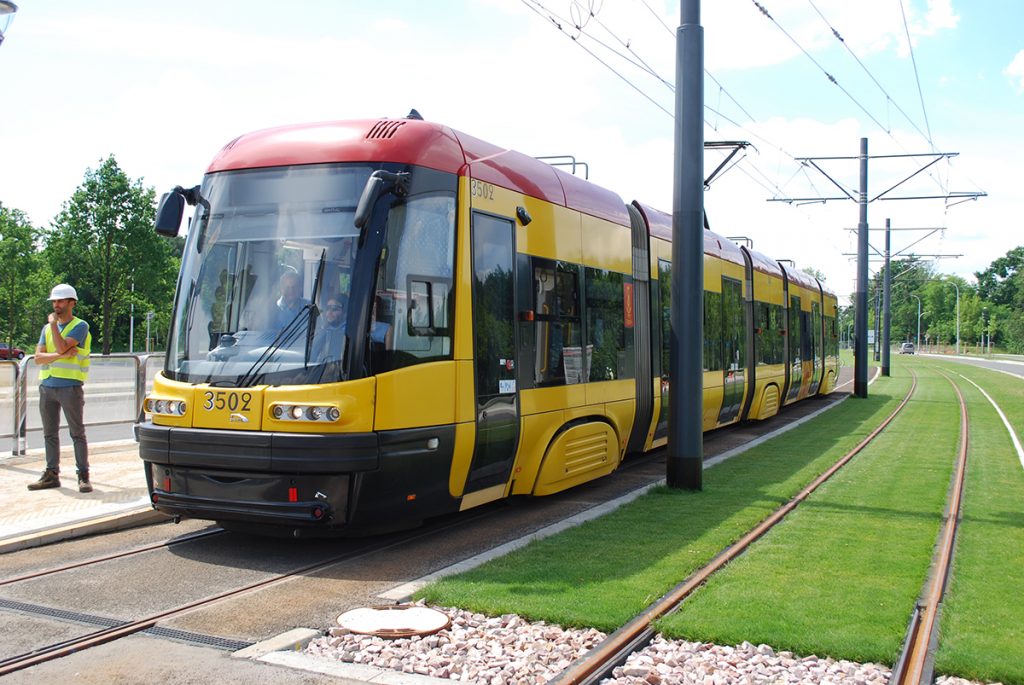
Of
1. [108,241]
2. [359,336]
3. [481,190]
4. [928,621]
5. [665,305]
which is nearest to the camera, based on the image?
[928,621]

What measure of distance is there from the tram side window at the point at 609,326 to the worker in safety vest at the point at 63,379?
16.9 feet

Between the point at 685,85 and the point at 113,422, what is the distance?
377 inches

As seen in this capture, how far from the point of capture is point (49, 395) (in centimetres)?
934

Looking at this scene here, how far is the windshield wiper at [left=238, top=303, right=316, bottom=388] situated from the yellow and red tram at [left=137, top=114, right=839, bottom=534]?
0.02 metres

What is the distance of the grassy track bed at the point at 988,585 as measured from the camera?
16.0 ft

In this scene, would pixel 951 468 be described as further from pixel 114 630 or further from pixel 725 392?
pixel 114 630

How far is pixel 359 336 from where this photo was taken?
6887 millimetres

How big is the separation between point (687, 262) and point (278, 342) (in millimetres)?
4869

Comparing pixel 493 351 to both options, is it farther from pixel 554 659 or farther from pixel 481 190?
pixel 554 659

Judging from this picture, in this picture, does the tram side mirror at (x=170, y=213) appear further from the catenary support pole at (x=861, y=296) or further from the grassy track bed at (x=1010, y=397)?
the catenary support pole at (x=861, y=296)

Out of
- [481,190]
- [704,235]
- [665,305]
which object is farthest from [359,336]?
[704,235]

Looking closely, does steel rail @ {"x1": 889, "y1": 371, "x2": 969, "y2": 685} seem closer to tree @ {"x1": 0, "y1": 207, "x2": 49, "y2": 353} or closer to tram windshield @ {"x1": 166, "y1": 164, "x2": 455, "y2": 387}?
tram windshield @ {"x1": 166, "y1": 164, "x2": 455, "y2": 387}

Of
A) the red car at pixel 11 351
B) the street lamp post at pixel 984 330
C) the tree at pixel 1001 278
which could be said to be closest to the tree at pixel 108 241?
the red car at pixel 11 351

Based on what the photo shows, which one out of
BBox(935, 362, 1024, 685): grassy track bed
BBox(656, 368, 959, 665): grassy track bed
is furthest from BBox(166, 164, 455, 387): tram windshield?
BBox(935, 362, 1024, 685): grassy track bed
